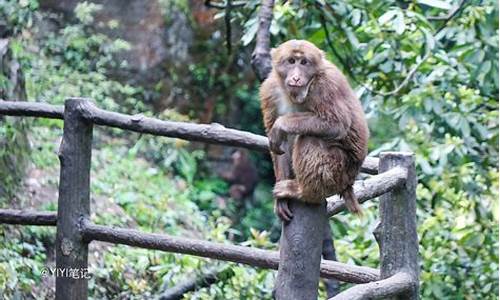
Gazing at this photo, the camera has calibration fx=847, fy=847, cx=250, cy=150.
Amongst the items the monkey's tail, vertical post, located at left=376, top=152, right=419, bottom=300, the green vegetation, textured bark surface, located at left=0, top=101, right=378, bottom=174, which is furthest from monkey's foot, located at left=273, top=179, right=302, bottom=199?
the green vegetation

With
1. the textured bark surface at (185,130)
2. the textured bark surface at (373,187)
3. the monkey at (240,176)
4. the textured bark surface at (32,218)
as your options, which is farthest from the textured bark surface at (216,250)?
the monkey at (240,176)

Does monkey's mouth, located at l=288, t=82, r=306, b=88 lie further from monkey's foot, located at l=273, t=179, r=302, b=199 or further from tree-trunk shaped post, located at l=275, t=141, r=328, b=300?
tree-trunk shaped post, located at l=275, t=141, r=328, b=300

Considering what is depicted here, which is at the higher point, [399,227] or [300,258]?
[399,227]

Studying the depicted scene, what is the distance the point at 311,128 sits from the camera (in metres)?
2.58

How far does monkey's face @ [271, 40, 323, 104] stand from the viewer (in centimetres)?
266

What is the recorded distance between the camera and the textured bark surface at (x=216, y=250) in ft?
9.74

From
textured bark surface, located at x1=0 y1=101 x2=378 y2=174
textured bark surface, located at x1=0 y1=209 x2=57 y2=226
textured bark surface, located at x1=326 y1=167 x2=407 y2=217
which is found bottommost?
textured bark surface, located at x1=0 y1=209 x2=57 y2=226

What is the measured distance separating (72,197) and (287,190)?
103 centimetres

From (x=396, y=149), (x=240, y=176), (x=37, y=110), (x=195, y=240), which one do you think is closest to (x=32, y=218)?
(x=37, y=110)

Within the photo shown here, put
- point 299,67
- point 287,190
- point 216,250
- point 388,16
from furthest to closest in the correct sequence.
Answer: point 388,16 < point 216,250 < point 299,67 < point 287,190

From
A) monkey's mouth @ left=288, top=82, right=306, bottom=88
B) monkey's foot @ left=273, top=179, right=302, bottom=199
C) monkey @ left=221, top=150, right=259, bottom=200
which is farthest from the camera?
monkey @ left=221, top=150, right=259, bottom=200

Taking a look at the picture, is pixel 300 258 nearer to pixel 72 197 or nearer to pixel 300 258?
pixel 300 258

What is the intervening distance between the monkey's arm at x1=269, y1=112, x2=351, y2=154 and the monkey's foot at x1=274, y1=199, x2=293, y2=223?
184mm

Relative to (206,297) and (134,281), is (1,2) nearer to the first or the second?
(134,281)
